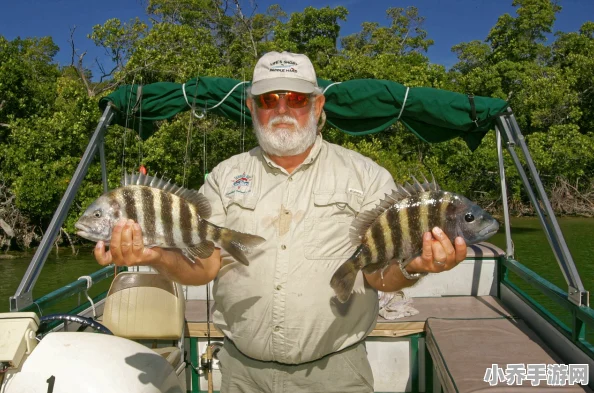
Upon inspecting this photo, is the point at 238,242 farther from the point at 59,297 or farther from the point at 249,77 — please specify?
the point at 249,77

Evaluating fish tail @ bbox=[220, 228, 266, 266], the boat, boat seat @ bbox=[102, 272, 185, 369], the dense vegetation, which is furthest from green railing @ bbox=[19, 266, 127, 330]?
the dense vegetation

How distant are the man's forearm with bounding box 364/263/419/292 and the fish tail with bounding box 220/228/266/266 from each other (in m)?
0.54

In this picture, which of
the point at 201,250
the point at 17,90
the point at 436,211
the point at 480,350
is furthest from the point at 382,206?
the point at 17,90

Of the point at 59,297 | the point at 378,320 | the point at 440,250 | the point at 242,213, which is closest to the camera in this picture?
the point at 440,250

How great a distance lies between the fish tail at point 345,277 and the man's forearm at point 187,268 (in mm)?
609

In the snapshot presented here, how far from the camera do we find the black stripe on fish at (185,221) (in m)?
2.36

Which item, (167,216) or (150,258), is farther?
(167,216)

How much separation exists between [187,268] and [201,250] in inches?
5.4

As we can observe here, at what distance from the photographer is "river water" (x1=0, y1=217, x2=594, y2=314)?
16250mm

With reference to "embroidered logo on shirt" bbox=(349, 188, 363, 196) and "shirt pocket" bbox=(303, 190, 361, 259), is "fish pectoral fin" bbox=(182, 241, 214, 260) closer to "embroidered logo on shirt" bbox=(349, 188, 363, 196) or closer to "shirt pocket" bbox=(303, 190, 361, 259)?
"shirt pocket" bbox=(303, 190, 361, 259)

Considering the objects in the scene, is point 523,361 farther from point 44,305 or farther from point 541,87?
point 541,87

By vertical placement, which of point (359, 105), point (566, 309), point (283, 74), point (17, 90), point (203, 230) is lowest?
point (566, 309)

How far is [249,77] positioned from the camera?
21578 millimetres

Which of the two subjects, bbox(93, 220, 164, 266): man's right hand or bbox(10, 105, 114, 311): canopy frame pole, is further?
bbox(10, 105, 114, 311): canopy frame pole
